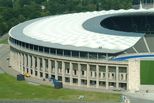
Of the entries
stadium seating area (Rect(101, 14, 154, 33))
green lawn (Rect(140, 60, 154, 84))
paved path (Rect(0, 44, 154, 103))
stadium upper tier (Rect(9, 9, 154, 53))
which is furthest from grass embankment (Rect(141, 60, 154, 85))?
stadium seating area (Rect(101, 14, 154, 33))

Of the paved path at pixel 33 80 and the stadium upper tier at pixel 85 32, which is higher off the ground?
the stadium upper tier at pixel 85 32

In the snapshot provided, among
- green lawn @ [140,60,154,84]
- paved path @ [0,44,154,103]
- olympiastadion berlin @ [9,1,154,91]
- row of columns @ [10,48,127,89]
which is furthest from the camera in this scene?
row of columns @ [10,48,127,89]

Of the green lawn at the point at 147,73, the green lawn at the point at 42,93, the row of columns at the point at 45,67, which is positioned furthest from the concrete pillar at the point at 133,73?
the green lawn at the point at 42,93

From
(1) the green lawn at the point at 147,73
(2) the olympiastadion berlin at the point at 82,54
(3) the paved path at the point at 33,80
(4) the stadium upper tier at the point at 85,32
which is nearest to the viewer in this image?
(3) the paved path at the point at 33,80

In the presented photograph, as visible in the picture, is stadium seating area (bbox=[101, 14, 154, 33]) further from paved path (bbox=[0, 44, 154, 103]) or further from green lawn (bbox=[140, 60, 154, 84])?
green lawn (bbox=[140, 60, 154, 84])

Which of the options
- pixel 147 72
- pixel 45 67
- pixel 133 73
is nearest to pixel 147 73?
pixel 147 72

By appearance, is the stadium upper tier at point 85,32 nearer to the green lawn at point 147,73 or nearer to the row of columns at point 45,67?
the row of columns at point 45,67
